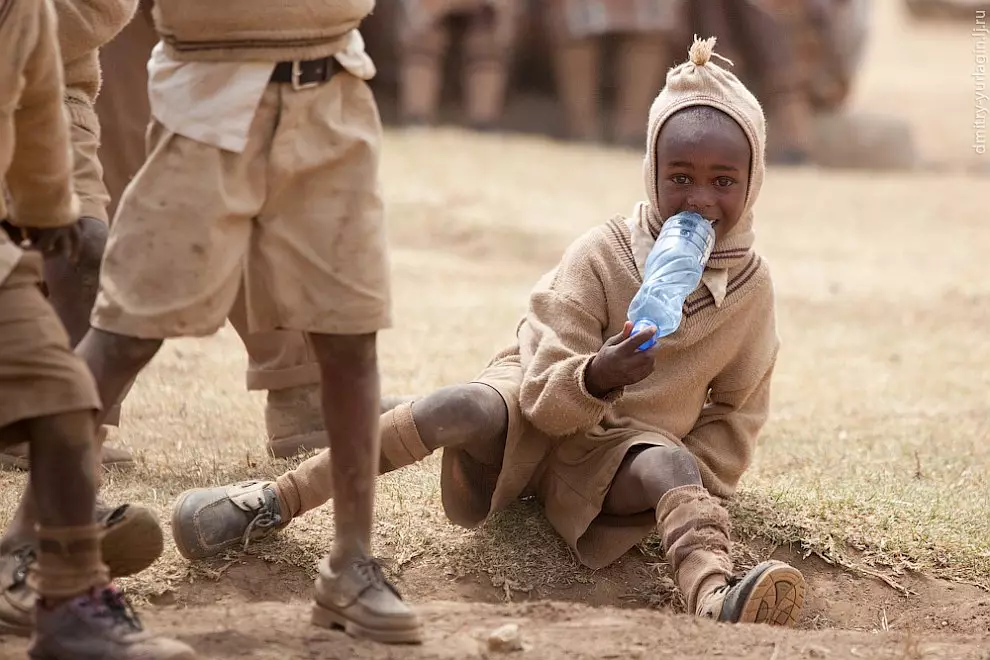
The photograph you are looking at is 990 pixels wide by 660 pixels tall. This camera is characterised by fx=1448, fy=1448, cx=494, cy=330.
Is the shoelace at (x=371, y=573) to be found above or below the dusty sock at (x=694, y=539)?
above

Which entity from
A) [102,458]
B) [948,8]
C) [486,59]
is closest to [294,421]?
[102,458]

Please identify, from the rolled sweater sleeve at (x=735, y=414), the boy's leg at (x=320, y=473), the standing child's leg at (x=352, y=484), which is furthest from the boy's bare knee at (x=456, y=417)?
the standing child's leg at (x=352, y=484)

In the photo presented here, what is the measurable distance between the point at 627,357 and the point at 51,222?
4.33ft

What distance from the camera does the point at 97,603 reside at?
8.50 ft

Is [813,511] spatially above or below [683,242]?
below

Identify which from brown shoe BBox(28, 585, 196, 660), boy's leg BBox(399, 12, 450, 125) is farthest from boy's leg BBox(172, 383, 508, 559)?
boy's leg BBox(399, 12, 450, 125)

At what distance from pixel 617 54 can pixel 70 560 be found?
12363 millimetres

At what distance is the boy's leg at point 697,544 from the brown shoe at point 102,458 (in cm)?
159

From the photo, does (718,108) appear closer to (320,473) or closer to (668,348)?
(668,348)

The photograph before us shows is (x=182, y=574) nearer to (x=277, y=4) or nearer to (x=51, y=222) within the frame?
(x=51, y=222)

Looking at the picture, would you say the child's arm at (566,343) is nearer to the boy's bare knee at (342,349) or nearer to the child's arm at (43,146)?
the boy's bare knee at (342,349)

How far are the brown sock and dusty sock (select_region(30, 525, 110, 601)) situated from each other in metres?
1.03

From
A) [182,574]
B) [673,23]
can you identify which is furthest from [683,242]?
[673,23]

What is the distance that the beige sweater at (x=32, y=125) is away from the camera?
253 cm
